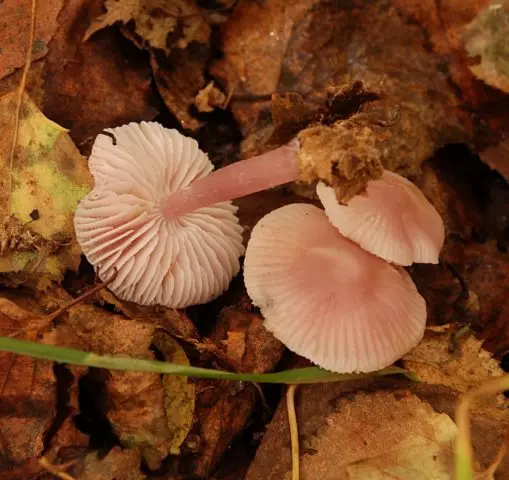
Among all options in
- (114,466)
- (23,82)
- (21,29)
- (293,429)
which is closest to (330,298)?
(293,429)

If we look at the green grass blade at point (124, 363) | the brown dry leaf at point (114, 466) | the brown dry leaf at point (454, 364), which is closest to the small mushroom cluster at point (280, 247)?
the green grass blade at point (124, 363)

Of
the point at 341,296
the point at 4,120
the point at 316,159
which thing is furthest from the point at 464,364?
the point at 4,120

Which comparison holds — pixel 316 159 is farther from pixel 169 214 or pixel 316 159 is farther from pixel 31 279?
pixel 31 279

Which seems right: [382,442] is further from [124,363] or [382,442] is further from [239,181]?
[239,181]

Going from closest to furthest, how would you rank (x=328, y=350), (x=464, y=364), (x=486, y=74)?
(x=328, y=350) → (x=464, y=364) → (x=486, y=74)

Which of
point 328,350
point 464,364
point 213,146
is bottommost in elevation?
point 464,364
